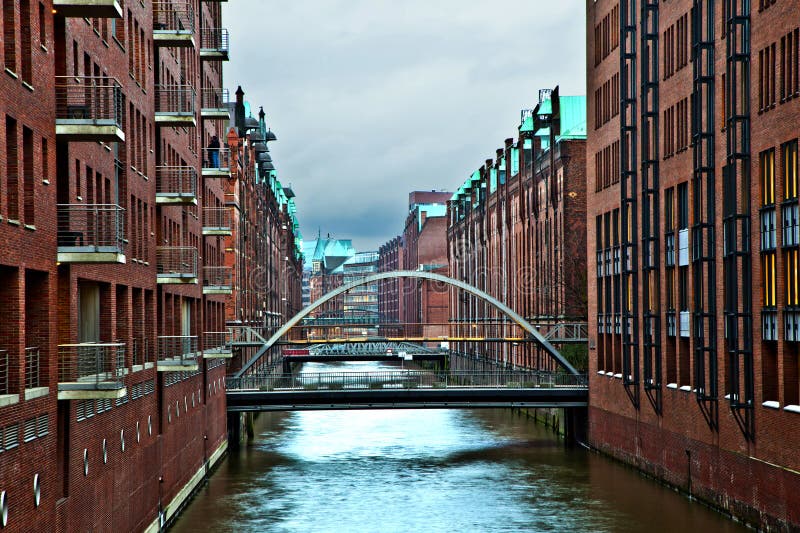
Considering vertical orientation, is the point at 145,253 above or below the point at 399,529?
above

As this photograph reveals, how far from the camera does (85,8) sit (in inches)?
834

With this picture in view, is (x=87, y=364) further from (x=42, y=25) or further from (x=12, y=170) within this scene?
(x=42, y=25)

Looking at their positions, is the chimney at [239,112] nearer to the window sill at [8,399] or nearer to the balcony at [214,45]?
the balcony at [214,45]

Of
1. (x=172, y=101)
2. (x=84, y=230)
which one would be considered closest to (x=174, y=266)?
(x=172, y=101)

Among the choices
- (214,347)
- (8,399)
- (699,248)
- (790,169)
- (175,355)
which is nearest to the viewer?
(8,399)

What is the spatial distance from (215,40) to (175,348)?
54.1 ft

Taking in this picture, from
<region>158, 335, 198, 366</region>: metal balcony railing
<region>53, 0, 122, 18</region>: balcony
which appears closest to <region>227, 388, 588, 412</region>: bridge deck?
<region>158, 335, 198, 366</region>: metal balcony railing

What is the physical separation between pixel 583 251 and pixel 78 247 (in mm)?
45009

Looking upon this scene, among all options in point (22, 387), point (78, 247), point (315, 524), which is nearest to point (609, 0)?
point (315, 524)

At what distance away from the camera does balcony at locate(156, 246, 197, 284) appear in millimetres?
33031

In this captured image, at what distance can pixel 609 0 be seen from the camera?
48219mm

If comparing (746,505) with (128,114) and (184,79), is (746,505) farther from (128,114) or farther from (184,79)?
(184,79)

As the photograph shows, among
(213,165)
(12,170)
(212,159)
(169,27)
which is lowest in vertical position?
(12,170)

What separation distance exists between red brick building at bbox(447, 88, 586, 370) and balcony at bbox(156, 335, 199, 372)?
2033 cm
